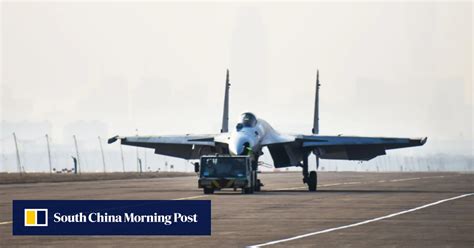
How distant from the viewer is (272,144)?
5688cm

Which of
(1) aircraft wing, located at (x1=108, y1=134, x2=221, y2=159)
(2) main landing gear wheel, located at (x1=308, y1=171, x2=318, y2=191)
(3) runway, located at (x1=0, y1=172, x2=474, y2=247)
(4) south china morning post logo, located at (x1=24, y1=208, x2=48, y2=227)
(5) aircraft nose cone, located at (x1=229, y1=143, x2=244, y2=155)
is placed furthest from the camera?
(1) aircraft wing, located at (x1=108, y1=134, x2=221, y2=159)

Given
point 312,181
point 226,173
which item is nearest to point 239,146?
point 226,173

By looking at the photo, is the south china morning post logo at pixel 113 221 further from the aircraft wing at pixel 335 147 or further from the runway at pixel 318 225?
the aircraft wing at pixel 335 147

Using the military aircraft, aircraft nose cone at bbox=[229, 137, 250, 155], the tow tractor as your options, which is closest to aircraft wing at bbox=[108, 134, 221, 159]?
the military aircraft

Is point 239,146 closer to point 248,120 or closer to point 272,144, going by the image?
point 248,120

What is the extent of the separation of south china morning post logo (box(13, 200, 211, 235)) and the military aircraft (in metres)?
18.5

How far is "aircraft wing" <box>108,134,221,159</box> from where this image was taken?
2313 inches

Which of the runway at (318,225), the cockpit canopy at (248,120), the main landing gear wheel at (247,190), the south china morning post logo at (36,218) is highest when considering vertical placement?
the cockpit canopy at (248,120)

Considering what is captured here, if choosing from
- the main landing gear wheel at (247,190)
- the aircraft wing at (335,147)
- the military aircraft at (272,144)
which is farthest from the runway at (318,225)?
the aircraft wing at (335,147)

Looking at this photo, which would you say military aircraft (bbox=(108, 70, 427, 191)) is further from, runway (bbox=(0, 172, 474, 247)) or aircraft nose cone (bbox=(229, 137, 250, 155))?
runway (bbox=(0, 172, 474, 247))

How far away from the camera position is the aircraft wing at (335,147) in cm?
5728

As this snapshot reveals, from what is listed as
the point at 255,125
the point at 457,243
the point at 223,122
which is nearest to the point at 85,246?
the point at 457,243

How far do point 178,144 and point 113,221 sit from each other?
30726mm

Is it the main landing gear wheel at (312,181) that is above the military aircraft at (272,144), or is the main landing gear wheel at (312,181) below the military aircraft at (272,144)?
below
